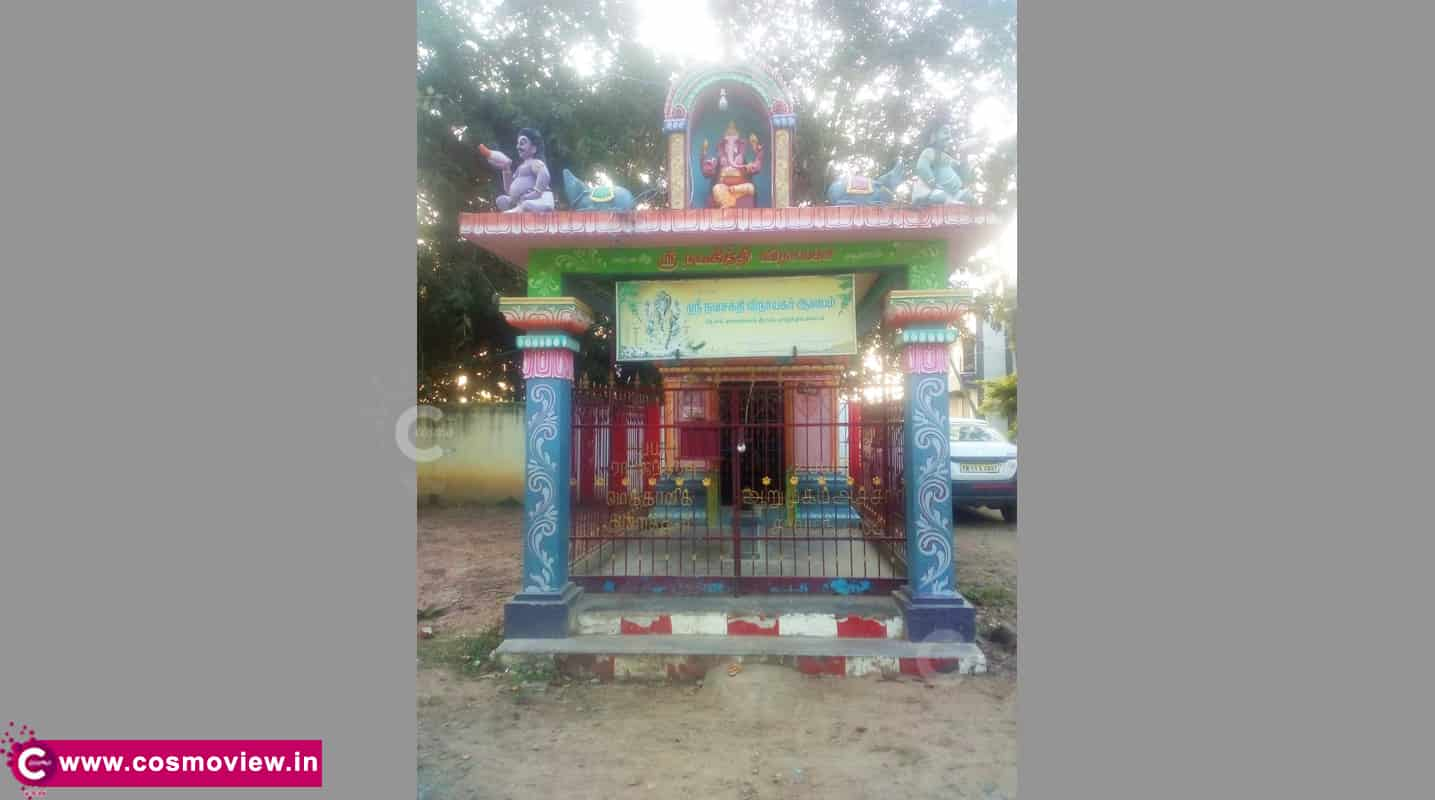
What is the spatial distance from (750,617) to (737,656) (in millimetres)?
468

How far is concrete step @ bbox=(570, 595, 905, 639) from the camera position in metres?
5.63

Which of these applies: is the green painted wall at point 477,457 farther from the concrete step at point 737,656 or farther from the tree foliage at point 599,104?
the concrete step at point 737,656

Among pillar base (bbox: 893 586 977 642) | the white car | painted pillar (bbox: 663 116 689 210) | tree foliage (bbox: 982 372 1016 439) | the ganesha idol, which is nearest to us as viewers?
pillar base (bbox: 893 586 977 642)

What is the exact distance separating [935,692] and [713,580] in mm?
1962

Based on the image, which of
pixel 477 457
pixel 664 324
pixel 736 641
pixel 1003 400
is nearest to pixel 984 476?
pixel 1003 400

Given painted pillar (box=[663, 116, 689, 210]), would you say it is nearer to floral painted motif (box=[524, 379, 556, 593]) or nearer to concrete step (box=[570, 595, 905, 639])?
floral painted motif (box=[524, 379, 556, 593])

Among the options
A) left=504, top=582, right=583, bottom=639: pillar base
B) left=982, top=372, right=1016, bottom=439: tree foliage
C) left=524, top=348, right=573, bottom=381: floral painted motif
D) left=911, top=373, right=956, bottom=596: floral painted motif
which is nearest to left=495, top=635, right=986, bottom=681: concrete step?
left=504, top=582, right=583, bottom=639: pillar base

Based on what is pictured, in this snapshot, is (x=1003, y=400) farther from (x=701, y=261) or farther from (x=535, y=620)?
(x=535, y=620)

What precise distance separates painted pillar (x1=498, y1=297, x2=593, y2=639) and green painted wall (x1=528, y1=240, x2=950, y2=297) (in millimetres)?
295

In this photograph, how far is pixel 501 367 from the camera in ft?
45.3

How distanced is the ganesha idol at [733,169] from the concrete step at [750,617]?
10.9ft

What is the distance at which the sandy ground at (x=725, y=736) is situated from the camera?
12.3 ft

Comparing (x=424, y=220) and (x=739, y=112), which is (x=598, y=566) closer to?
(x=739, y=112)

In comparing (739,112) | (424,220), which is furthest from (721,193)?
(424,220)
